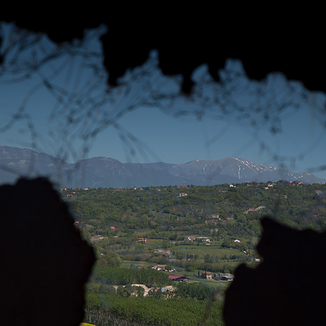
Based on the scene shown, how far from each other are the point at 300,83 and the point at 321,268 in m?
0.92

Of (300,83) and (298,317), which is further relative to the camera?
(300,83)

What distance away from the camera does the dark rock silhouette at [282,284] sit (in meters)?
1.52

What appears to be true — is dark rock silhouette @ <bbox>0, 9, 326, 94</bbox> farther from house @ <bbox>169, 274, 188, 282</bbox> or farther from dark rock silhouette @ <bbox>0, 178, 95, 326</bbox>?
house @ <bbox>169, 274, 188, 282</bbox>

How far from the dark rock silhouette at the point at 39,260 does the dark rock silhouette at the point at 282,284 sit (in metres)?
0.78

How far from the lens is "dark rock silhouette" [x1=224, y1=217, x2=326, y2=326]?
152 centimetres

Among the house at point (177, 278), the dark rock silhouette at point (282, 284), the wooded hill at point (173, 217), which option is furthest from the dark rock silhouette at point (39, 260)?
the house at point (177, 278)

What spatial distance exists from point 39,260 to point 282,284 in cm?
119

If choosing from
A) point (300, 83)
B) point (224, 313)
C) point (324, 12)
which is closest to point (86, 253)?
point (224, 313)

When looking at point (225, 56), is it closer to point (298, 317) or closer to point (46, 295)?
point (298, 317)

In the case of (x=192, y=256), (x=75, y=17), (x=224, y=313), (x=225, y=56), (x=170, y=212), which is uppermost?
(x=75, y=17)

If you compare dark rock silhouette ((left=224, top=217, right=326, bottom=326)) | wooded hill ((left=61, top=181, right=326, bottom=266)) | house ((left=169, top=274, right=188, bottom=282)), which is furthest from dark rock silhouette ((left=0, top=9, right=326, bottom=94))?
house ((left=169, top=274, right=188, bottom=282))

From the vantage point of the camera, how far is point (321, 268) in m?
1.58

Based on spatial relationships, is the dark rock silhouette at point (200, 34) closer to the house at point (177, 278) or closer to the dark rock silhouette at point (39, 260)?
the dark rock silhouette at point (39, 260)

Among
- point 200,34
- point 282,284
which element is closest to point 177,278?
point 282,284
